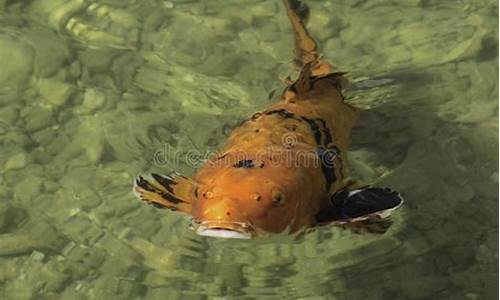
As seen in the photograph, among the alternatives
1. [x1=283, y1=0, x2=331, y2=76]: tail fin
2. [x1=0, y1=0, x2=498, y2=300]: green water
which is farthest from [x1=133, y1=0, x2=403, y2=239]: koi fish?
[x1=283, y1=0, x2=331, y2=76]: tail fin

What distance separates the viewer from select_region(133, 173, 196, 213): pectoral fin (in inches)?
144

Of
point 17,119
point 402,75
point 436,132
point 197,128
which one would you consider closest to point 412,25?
point 402,75

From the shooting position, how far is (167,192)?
3740 millimetres

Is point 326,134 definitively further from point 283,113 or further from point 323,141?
point 283,113

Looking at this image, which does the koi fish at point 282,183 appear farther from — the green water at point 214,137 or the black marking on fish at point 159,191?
the green water at point 214,137

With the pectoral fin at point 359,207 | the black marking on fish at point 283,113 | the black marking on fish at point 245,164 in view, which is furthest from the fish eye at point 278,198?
the black marking on fish at point 283,113

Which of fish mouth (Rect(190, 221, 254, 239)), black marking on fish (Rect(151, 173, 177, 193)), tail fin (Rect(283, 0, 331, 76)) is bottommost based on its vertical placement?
black marking on fish (Rect(151, 173, 177, 193))

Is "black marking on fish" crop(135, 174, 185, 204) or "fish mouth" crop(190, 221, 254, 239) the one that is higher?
"fish mouth" crop(190, 221, 254, 239)

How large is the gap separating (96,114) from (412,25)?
262 centimetres

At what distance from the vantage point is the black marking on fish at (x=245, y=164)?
3.45 m

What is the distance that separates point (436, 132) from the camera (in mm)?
4855

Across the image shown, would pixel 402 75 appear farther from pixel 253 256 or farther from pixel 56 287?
pixel 56 287

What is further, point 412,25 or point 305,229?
point 412,25

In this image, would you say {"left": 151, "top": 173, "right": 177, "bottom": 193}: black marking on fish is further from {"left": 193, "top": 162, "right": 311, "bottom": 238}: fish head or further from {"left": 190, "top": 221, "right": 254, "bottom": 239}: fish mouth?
{"left": 190, "top": 221, "right": 254, "bottom": 239}: fish mouth
